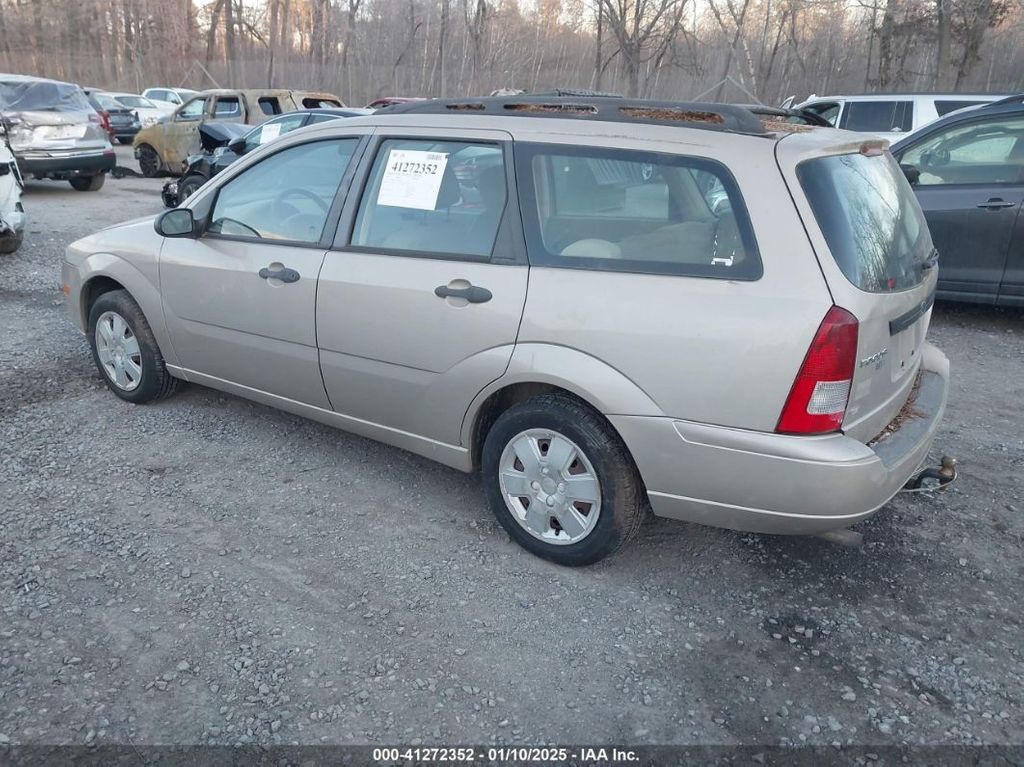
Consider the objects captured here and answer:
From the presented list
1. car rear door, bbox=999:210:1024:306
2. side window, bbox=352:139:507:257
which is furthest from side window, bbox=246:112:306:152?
car rear door, bbox=999:210:1024:306

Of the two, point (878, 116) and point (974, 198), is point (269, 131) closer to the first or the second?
point (878, 116)

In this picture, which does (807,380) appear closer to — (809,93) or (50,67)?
(809,93)

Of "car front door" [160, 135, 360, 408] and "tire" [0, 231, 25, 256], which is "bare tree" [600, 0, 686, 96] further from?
"car front door" [160, 135, 360, 408]

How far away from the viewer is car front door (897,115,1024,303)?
6379 millimetres

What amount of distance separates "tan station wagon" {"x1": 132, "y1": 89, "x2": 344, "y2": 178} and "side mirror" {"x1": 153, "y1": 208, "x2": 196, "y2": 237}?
10.9m

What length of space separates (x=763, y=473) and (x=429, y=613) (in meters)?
1.33

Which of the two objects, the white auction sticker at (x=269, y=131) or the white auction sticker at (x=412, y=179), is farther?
the white auction sticker at (x=269, y=131)

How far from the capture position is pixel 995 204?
6371 mm

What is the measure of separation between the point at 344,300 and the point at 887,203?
2.31 m

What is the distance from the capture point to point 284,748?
2354 mm

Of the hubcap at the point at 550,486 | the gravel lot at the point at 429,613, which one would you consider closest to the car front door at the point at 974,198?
the gravel lot at the point at 429,613

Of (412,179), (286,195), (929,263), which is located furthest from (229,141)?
(929,263)

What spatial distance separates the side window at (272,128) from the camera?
37.3ft

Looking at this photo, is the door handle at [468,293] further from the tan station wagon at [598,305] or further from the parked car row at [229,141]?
the parked car row at [229,141]
